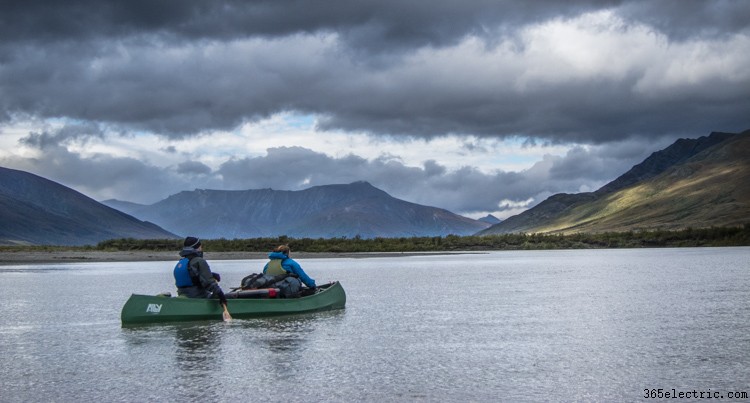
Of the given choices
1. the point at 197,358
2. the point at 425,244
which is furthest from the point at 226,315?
the point at 425,244

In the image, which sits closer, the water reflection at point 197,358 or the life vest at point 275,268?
the water reflection at point 197,358

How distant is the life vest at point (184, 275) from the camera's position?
25938mm

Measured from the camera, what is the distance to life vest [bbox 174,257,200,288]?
25.9m

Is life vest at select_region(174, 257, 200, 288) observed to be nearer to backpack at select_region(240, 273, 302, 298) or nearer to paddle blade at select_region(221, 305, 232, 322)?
paddle blade at select_region(221, 305, 232, 322)

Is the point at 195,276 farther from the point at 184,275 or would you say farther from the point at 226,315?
the point at 226,315

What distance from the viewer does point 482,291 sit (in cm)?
3656

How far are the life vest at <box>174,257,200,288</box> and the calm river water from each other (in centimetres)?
157

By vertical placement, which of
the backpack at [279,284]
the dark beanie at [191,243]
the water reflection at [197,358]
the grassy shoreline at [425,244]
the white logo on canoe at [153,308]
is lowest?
the water reflection at [197,358]

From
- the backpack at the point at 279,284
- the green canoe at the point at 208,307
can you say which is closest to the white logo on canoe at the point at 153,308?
the green canoe at the point at 208,307

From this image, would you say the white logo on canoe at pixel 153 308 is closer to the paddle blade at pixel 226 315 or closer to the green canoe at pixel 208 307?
the green canoe at pixel 208 307

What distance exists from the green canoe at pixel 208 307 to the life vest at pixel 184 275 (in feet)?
3.37

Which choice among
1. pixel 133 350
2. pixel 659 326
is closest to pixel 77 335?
pixel 133 350

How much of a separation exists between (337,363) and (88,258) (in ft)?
268

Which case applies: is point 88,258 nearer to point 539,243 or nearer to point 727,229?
point 539,243
